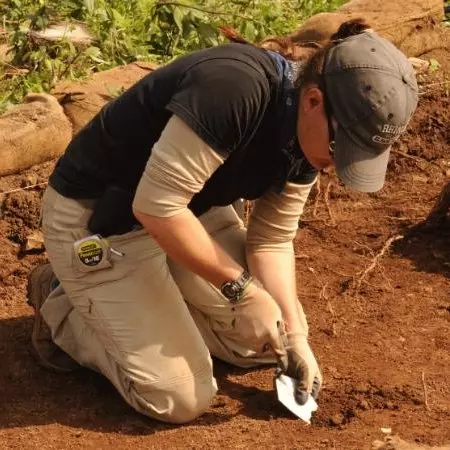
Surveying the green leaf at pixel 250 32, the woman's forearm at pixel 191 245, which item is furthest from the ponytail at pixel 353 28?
the green leaf at pixel 250 32

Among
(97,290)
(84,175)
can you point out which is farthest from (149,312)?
(84,175)

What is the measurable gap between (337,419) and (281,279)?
0.44 meters

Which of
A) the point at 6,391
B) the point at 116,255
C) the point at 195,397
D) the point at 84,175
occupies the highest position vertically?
the point at 84,175

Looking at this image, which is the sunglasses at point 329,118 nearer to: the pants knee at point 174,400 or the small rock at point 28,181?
the pants knee at point 174,400

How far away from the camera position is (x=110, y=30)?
4945 mm

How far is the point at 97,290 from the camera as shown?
303 centimetres

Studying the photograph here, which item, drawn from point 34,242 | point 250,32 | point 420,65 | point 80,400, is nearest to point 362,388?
point 80,400

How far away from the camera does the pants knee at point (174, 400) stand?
294 cm

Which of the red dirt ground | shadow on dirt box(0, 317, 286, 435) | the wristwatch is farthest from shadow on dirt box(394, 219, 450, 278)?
the wristwatch

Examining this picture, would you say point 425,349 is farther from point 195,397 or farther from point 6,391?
point 6,391

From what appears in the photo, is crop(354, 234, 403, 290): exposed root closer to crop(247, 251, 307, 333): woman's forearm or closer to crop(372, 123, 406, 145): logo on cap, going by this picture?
crop(247, 251, 307, 333): woman's forearm

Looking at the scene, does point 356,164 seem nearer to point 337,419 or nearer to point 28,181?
point 337,419

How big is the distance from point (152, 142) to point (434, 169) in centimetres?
211

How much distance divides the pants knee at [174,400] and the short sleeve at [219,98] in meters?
0.78
